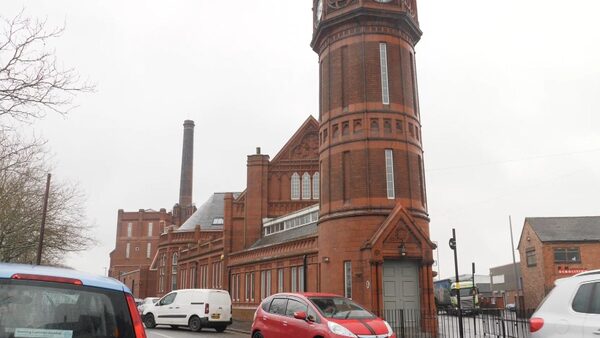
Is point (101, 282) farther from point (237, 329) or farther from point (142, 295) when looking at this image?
point (142, 295)

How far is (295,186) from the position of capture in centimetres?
4178

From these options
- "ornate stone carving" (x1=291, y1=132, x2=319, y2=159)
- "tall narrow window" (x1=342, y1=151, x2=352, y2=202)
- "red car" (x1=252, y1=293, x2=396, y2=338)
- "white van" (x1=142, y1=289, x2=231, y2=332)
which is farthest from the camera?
"ornate stone carving" (x1=291, y1=132, x2=319, y2=159)

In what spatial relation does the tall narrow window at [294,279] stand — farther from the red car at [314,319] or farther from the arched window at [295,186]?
the red car at [314,319]

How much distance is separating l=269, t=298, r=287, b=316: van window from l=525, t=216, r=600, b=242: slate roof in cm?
4543

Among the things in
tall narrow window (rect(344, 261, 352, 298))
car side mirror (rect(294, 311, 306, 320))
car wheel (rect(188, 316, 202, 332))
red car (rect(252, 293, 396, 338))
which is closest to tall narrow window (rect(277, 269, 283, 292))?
car wheel (rect(188, 316, 202, 332))

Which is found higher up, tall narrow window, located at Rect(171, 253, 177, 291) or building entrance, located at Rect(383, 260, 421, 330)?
tall narrow window, located at Rect(171, 253, 177, 291)

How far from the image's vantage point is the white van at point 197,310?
25.1 metres

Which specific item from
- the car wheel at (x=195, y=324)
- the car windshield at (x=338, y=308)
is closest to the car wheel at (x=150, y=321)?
the car wheel at (x=195, y=324)

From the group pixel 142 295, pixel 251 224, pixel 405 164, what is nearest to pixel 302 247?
pixel 405 164

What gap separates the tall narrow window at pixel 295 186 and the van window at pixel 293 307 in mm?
28459

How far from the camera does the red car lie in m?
11.2

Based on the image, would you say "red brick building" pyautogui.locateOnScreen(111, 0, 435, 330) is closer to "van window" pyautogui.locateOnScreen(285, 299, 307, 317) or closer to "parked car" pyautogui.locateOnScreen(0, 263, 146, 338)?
"van window" pyautogui.locateOnScreen(285, 299, 307, 317)

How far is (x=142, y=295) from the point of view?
68.9m

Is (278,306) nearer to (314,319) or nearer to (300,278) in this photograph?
(314,319)
